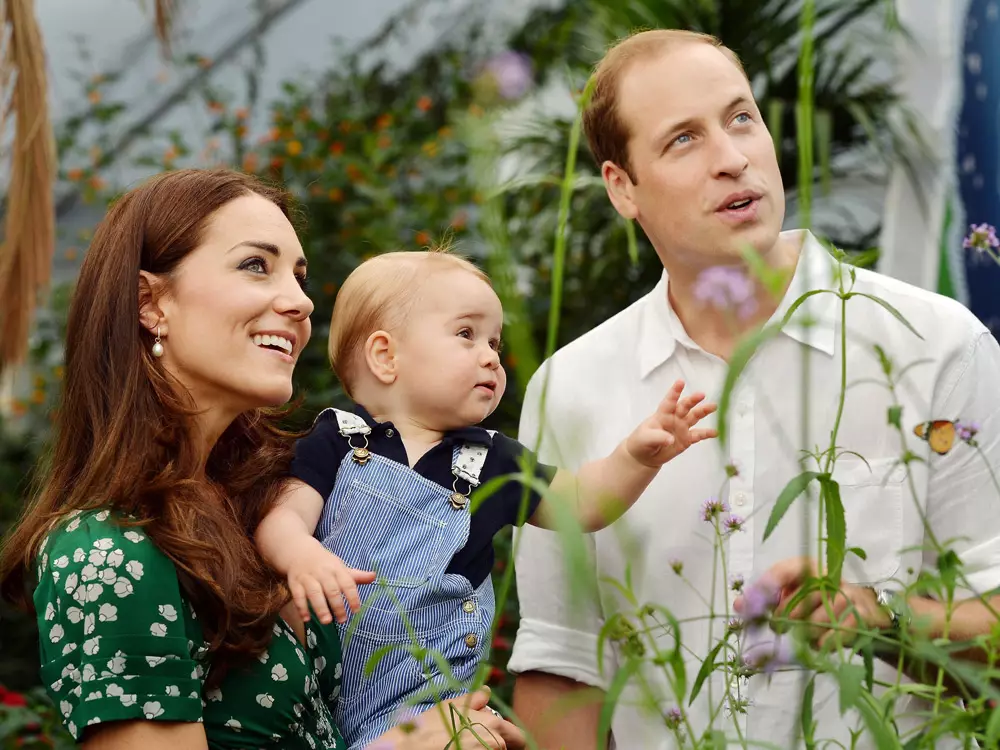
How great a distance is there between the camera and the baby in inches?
79.2

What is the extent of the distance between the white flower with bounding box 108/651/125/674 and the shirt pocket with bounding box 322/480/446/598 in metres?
0.40

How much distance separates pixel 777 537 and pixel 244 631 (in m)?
0.98

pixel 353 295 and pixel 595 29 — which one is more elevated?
pixel 595 29

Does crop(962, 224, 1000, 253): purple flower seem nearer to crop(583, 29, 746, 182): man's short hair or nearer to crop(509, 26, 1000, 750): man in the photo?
crop(509, 26, 1000, 750): man

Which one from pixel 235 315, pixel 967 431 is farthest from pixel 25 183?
pixel 967 431

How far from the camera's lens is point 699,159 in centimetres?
238

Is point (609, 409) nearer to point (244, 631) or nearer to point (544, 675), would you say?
point (544, 675)

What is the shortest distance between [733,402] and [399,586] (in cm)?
70

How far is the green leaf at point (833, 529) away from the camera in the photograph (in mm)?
1234

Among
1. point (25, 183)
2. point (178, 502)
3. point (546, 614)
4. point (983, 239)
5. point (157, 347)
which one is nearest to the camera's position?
point (983, 239)

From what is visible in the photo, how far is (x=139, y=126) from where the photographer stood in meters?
6.38

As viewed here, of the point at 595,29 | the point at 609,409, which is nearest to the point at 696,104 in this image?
the point at 609,409

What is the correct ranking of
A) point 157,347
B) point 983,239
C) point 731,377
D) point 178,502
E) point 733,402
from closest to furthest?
point 731,377 → point 983,239 → point 178,502 → point 157,347 → point 733,402

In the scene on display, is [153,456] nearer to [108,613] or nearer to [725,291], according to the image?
[108,613]
